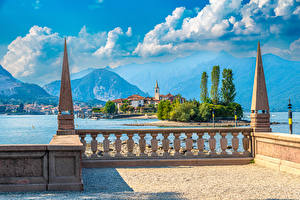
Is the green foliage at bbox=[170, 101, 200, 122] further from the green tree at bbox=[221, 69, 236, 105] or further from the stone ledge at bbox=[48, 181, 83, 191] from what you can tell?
the stone ledge at bbox=[48, 181, 83, 191]

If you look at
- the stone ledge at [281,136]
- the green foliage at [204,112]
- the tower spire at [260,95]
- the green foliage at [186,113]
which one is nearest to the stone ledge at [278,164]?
the stone ledge at [281,136]

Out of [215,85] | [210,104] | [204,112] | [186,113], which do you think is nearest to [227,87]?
[215,85]

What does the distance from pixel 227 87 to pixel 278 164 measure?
9248 centimetres

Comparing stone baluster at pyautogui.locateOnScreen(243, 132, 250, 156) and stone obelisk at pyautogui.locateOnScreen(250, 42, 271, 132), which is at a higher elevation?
stone obelisk at pyautogui.locateOnScreen(250, 42, 271, 132)

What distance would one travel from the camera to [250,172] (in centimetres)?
901

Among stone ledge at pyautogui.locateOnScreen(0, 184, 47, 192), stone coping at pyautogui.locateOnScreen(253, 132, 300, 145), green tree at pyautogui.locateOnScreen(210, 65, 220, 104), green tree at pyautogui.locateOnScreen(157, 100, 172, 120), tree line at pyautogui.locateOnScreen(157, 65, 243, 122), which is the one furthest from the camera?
green tree at pyautogui.locateOnScreen(157, 100, 172, 120)

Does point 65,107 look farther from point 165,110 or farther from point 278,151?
point 165,110

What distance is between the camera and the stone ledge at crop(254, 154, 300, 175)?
8375 mm

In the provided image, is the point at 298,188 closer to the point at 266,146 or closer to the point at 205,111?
the point at 266,146

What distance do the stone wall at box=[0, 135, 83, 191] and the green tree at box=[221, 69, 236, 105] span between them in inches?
3696

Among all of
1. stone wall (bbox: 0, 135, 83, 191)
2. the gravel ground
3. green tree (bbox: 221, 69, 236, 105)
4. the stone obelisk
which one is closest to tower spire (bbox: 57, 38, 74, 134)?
the gravel ground

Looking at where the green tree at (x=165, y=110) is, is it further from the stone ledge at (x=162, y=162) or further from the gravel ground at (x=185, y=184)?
the gravel ground at (x=185, y=184)

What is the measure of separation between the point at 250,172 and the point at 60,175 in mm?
5268

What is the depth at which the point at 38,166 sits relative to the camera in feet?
20.0
